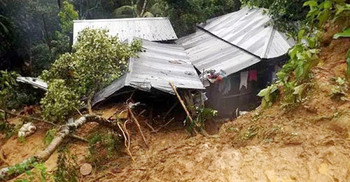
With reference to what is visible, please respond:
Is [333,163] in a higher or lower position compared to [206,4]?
lower

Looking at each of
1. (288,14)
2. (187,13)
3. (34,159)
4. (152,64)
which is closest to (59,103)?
(152,64)

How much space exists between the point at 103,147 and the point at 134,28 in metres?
8.92

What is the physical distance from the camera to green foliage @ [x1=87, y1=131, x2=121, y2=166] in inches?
223

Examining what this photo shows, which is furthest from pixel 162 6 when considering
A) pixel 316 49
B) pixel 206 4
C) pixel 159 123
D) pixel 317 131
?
pixel 317 131

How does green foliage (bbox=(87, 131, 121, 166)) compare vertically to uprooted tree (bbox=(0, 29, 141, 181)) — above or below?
below

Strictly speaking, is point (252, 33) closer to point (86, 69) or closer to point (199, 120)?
point (199, 120)

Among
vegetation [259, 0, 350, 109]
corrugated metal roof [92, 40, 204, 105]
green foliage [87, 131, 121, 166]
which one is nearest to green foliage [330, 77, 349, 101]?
vegetation [259, 0, 350, 109]

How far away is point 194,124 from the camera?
686 centimetres

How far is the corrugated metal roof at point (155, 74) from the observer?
7387 millimetres

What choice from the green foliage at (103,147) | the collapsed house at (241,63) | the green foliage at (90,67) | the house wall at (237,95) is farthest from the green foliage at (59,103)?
the house wall at (237,95)

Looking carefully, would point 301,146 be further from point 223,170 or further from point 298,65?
point 298,65

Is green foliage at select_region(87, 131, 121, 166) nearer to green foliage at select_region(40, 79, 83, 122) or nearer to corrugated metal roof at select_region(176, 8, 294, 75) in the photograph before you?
green foliage at select_region(40, 79, 83, 122)

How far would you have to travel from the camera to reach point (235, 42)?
40.0 ft

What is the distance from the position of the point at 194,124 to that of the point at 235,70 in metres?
3.83
